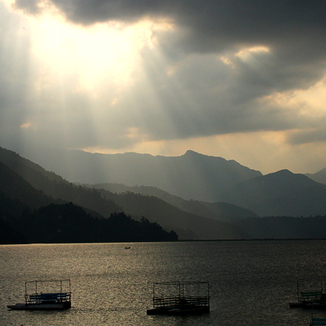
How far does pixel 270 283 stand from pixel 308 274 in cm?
3622

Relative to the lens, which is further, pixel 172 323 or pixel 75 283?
pixel 75 283

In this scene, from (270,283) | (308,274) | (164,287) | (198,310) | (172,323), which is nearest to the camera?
(172,323)

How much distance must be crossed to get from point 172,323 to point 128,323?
7.82 metres

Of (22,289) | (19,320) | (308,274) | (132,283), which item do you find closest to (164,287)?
(132,283)

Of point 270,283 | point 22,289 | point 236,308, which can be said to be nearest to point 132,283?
point 22,289

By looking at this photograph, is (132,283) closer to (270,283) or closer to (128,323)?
(270,283)

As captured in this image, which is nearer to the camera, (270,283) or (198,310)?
(198,310)

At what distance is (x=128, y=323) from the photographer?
79188 millimetres

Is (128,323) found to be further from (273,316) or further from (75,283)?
(75,283)

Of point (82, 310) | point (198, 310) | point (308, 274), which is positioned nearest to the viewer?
point (198, 310)

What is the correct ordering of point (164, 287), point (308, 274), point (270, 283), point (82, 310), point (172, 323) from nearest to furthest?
1. point (172, 323)
2. point (82, 310)
3. point (164, 287)
4. point (270, 283)
5. point (308, 274)

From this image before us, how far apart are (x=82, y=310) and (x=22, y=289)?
1662 inches

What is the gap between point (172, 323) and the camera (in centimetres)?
7825

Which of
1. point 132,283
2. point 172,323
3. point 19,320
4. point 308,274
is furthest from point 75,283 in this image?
point 308,274
